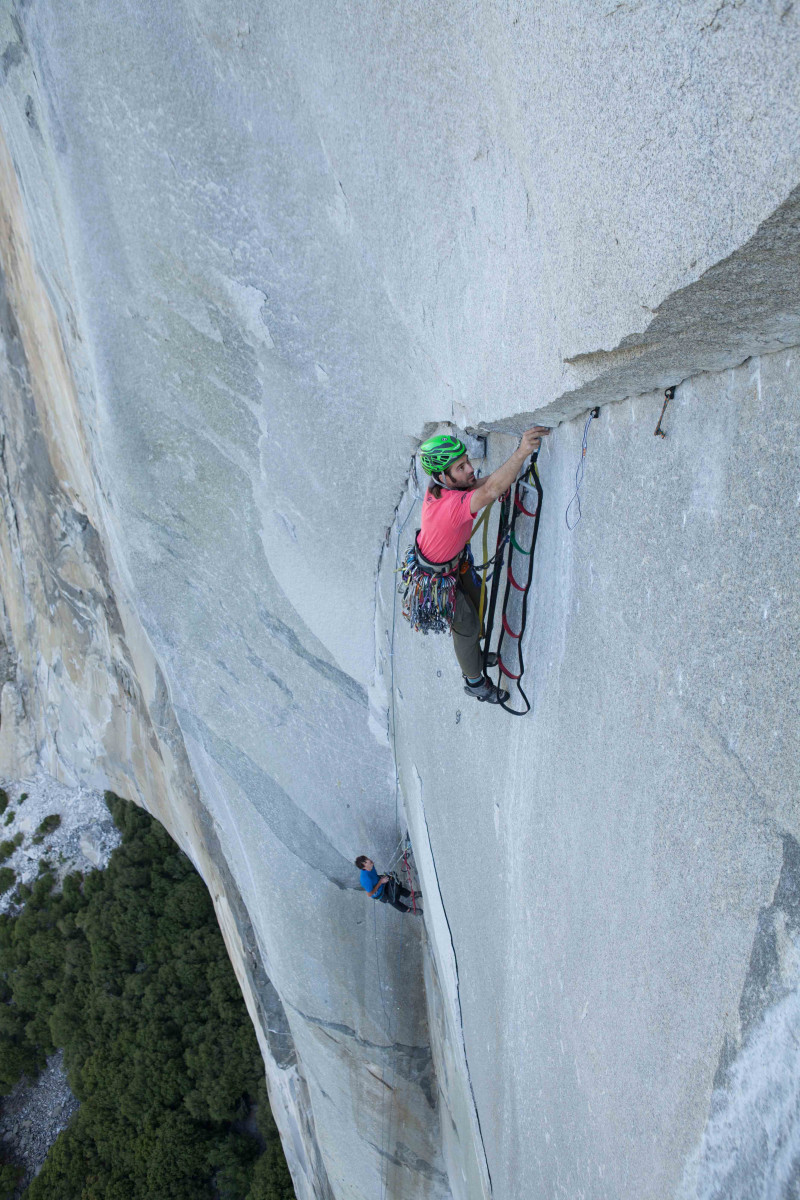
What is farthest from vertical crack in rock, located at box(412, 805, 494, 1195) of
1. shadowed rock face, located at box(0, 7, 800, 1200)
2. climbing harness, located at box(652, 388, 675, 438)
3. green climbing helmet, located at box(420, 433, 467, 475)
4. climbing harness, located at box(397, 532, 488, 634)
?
climbing harness, located at box(652, 388, 675, 438)

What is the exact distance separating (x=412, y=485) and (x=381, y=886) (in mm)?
2357

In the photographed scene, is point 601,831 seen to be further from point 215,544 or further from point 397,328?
point 215,544

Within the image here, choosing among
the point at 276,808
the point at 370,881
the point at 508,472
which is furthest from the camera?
the point at 276,808

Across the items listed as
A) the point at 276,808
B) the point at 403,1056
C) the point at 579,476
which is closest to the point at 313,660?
the point at 276,808

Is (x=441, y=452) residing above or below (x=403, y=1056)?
above

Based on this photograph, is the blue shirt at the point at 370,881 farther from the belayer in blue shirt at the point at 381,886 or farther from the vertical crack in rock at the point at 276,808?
the vertical crack in rock at the point at 276,808

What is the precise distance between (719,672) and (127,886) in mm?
8824

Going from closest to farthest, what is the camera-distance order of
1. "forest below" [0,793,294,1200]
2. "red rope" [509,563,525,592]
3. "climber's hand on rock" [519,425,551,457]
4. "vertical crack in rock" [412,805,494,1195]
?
"climber's hand on rock" [519,425,551,457] < "red rope" [509,563,525,592] < "vertical crack in rock" [412,805,494,1195] < "forest below" [0,793,294,1200]

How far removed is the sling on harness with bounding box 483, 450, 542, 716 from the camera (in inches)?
70.8

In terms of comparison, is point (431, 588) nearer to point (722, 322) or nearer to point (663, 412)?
point (663, 412)

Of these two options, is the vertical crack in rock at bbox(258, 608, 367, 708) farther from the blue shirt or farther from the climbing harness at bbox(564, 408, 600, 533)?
the climbing harness at bbox(564, 408, 600, 533)

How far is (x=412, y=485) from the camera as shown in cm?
277

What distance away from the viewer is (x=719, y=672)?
0.98 m

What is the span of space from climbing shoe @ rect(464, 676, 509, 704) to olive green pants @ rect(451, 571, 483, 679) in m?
0.03
